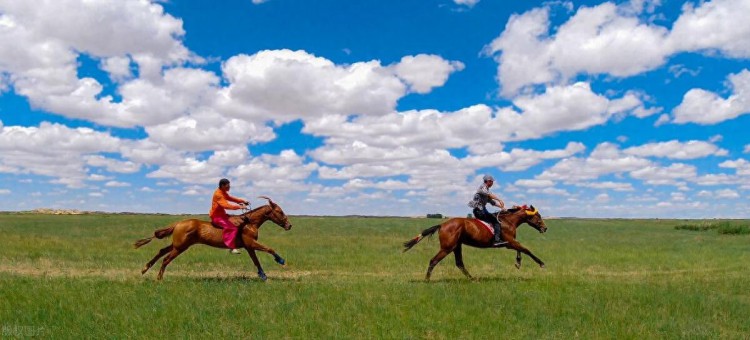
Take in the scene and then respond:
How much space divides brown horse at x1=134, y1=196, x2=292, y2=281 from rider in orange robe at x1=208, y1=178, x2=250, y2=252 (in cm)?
15

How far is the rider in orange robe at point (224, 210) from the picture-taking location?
48.2 feet

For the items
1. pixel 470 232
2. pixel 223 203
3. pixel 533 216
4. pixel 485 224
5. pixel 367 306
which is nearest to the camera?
pixel 367 306

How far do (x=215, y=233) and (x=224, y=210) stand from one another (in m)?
0.66

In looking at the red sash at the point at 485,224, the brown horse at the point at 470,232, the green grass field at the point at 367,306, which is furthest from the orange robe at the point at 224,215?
the red sash at the point at 485,224

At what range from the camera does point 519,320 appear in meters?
Answer: 10.6

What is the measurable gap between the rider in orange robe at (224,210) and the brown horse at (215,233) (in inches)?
5.9

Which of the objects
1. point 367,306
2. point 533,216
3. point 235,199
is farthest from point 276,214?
point 533,216

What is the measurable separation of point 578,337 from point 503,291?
10.3ft

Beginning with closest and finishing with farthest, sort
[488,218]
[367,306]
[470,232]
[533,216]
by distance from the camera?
[367,306], [470,232], [488,218], [533,216]

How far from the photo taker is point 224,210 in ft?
49.2

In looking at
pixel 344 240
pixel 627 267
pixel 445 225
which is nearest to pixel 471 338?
pixel 445 225

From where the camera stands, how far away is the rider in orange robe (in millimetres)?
14680

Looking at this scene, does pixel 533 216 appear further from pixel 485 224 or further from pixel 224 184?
pixel 224 184

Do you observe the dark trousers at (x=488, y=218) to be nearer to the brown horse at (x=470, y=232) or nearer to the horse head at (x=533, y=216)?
the brown horse at (x=470, y=232)
